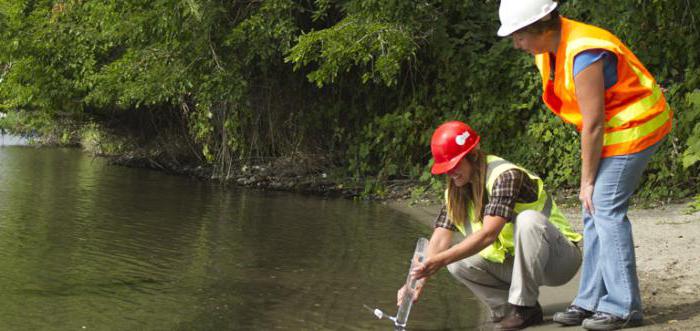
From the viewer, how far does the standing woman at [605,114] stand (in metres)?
4.38

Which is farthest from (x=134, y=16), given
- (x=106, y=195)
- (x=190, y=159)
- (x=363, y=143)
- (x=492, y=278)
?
(x=492, y=278)

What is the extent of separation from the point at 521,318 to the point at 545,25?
1628 mm

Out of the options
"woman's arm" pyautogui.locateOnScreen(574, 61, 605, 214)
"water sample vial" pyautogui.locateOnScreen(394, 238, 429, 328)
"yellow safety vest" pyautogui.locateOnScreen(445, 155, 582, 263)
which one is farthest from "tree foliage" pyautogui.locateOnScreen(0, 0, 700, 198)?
"woman's arm" pyautogui.locateOnScreen(574, 61, 605, 214)

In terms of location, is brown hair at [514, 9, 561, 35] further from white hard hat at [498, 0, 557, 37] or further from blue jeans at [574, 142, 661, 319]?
blue jeans at [574, 142, 661, 319]

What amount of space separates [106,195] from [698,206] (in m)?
8.39

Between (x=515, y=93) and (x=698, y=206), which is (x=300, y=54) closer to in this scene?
(x=515, y=93)

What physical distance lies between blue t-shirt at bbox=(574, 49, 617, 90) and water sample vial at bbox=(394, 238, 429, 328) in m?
1.38

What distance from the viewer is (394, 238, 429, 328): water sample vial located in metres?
5.05

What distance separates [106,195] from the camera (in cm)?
1369

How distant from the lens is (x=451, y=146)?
4801 millimetres

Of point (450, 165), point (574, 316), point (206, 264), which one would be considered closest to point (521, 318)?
point (574, 316)

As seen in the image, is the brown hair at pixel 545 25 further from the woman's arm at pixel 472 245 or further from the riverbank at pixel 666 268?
the riverbank at pixel 666 268

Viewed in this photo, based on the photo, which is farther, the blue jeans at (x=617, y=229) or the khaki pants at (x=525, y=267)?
the khaki pants at (x=525, y=267)

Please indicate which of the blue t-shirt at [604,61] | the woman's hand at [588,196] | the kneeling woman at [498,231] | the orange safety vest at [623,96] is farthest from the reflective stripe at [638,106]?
the kneeling woman at [498,231]
